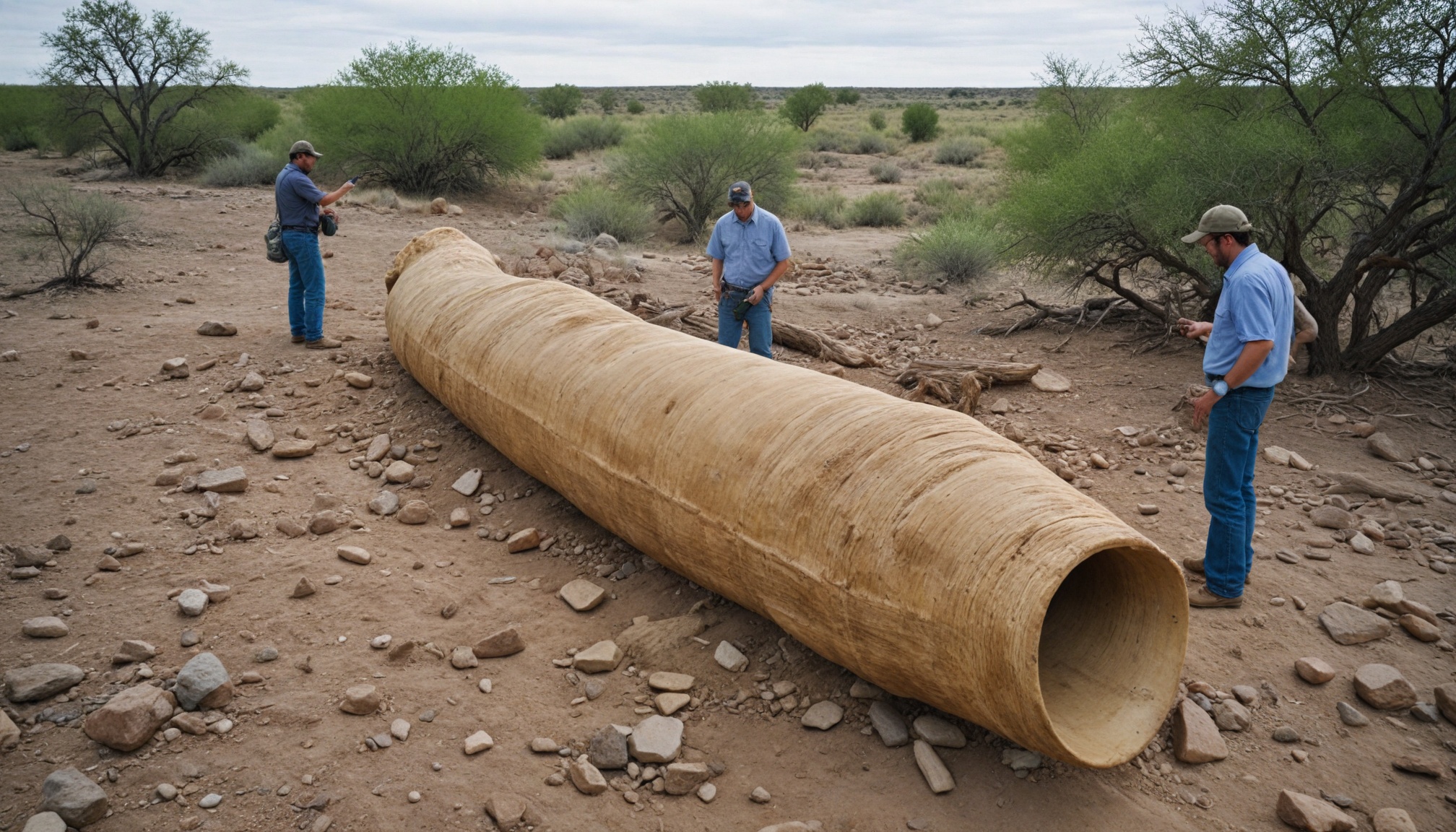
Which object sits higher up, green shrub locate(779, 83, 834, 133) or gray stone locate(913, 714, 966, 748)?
green shrub locate(779, 83, 834, 133)

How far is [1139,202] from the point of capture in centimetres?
812

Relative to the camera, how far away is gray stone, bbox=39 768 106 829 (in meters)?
2.66

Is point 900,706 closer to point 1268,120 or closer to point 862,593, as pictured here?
point 862,593

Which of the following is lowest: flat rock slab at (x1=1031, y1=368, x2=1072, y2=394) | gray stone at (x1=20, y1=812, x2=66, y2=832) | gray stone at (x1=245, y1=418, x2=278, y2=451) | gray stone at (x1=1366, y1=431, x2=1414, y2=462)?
gray stone at (x1=20, y1=812, x2=66, y2=832)

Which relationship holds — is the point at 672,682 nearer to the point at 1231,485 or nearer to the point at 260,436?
the point at 1231,485

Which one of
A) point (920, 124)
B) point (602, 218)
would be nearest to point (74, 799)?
point (602, 218)

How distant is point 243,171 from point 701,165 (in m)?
9.35

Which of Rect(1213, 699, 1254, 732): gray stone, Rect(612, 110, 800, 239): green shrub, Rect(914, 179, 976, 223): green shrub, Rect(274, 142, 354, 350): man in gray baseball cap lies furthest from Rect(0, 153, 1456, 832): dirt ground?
Rect(914, 179, 976, 223): green shrub

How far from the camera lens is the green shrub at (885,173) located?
2355 cm

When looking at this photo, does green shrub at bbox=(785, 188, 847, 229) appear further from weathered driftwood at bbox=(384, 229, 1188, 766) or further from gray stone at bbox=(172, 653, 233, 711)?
gray stone at bbox=(172, 653, 233, 711)

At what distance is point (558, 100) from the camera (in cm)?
4053

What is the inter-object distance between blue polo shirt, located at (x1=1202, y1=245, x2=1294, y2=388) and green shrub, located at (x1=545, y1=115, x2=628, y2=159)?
2455 cm

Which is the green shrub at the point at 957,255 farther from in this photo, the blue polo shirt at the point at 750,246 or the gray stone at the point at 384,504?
the gray stone at the point at 384,504

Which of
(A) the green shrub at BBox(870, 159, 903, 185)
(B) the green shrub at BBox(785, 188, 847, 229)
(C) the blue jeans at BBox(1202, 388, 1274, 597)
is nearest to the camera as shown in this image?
(C) the blue jeans at BBox(1202, 388, 1274, 597)
